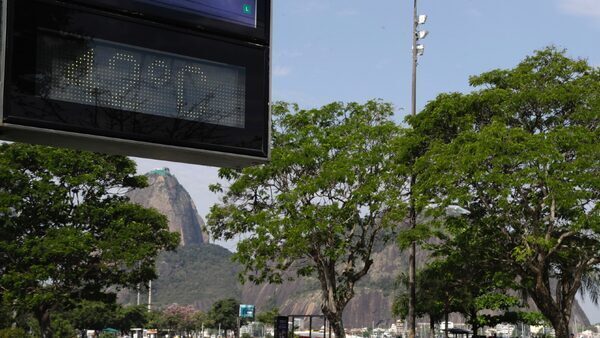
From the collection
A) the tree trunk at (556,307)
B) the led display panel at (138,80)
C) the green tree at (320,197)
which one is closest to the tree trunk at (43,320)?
the green tree at (320,197)

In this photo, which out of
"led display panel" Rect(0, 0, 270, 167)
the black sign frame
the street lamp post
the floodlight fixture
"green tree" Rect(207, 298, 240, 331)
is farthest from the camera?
"green tree" Rect(207, 298, 240, 331)

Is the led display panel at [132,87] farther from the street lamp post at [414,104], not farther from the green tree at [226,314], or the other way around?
the green tree at [226,314]

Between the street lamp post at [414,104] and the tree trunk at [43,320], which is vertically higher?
the street lamp post at [414,104]

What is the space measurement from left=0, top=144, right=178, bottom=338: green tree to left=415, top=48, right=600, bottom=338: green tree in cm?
1654

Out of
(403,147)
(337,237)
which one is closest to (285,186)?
(337,237)

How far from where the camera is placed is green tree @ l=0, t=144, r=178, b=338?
38.8 meters

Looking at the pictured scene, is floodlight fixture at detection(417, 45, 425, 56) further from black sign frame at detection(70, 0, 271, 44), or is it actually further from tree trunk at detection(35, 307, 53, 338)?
black sign frame at detection(70, 0, 271, 44)

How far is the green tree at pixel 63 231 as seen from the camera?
1529 inches

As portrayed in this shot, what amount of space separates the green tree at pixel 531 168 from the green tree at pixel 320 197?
12.0 ft

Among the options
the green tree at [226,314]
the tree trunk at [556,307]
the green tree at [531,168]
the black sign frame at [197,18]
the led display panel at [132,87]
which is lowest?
the green tree at [226,314]

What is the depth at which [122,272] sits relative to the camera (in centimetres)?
4216

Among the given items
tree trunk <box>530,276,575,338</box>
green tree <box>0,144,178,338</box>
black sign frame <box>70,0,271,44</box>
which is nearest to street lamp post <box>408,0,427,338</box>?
tree trunk <box>530,276,575,338</box>

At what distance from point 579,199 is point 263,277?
14613 millimetres

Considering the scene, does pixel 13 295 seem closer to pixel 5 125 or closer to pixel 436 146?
pixel 436 146
